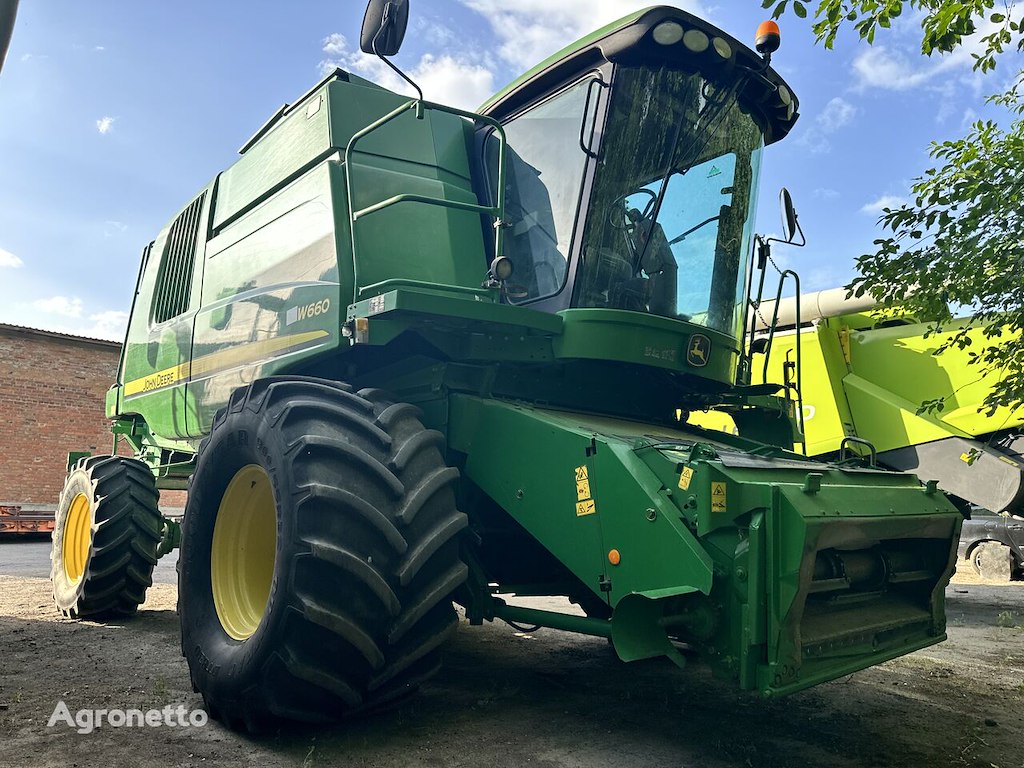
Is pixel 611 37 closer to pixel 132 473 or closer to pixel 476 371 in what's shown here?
pixel 476 371

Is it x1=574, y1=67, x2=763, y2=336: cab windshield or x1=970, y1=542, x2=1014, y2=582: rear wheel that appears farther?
x1=970, y1=542, x2=1014, y2=582: rear wheel

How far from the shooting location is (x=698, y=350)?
4008 mm

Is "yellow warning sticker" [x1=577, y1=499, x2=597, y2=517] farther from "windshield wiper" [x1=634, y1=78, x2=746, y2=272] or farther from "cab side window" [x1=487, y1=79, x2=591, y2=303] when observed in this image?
"windshield wiper" [x1=634, y1=78, x2=746, y2=272]

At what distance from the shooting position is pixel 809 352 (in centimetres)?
791

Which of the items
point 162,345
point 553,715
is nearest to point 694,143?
point 553,715

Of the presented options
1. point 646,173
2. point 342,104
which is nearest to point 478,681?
point 646,173

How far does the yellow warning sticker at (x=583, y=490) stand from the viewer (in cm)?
307

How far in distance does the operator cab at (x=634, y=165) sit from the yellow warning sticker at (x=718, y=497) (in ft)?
4.23

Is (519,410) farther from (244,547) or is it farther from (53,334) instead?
(53,334)

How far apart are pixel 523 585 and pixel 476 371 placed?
1.06m

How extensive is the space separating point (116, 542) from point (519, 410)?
3.72 metres

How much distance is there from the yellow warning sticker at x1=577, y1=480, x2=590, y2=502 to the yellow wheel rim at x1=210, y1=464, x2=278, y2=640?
1.50 meters

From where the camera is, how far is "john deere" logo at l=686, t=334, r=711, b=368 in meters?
3.96

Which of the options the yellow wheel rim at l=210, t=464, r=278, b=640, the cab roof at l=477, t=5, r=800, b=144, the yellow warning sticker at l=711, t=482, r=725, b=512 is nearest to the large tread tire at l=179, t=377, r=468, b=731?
the yellow wheel rim at l=210, t=464, r=278, b=640
